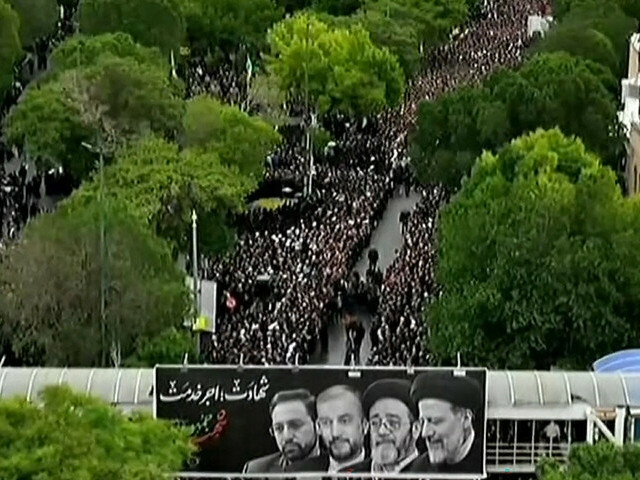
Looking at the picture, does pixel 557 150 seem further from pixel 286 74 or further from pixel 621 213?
pixel 286 74

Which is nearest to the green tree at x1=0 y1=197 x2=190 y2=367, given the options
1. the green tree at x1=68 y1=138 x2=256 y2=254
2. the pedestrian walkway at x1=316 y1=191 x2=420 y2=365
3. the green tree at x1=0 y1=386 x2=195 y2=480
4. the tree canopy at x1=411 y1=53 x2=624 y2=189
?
the pedestrian walkway at x1=316 y1=191 x2=420 y2=365

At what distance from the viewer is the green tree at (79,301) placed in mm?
31469

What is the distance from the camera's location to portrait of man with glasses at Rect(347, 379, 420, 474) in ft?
85.1

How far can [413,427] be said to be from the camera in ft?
85.8

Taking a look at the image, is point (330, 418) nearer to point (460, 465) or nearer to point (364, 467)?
point (364, 467)

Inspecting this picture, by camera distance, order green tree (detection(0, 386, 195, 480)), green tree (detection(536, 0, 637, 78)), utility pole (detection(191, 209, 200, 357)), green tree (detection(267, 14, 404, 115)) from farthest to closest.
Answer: green tree (detection(267, 14, 404, 115)) < green tree (detection(536, 0, 637, 78)) < utility pole (detection(191, 209, 200, 357)) < green tree (detection(0, 386, 195, 480))

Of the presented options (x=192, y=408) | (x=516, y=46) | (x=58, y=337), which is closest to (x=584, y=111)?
(x=58, y=337)

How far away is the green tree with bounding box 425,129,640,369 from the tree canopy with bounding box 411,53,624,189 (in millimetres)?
11023

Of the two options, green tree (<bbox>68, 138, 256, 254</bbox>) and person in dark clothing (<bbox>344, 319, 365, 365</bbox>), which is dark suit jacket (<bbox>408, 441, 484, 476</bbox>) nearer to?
person in dark clothing (<bbox>344, 319, 365, 365</bbox>)

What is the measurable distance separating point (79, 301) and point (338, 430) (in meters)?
7.89

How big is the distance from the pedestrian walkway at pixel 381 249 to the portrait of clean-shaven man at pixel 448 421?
843cm

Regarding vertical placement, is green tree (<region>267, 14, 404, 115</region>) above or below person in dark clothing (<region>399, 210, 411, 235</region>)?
above

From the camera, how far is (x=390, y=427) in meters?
26.1

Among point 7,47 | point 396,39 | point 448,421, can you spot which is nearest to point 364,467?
point 448,421
